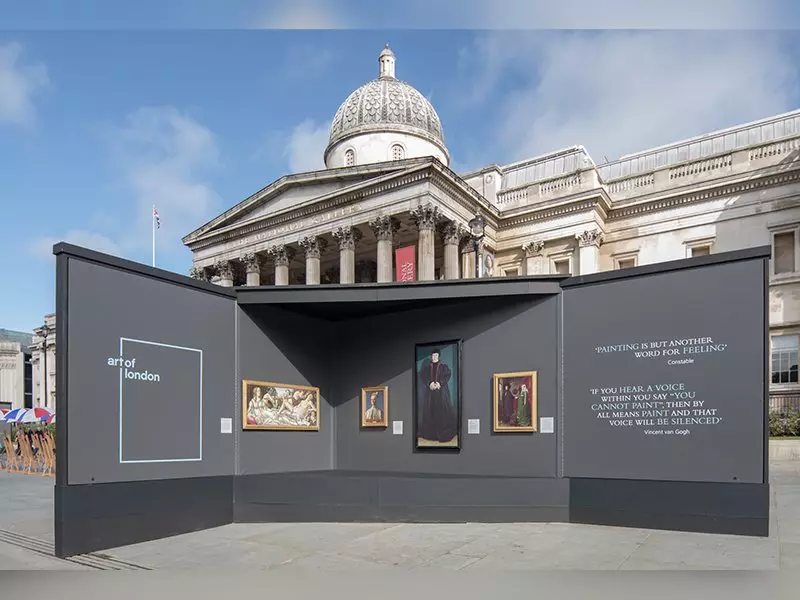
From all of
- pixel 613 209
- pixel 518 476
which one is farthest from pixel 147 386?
pixel 613 209

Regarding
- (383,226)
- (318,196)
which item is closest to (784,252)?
(383,226)

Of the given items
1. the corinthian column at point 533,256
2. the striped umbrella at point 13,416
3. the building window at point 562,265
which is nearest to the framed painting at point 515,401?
the corinthian column at point 533,256

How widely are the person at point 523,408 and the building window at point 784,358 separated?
26703 millimetres

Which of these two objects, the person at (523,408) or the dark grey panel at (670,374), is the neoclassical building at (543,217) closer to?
the person at (523,408)

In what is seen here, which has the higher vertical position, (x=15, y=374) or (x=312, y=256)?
(x=312, y=256)

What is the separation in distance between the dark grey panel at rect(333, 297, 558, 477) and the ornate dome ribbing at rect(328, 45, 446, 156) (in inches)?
1520

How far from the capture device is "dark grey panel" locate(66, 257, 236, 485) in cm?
948

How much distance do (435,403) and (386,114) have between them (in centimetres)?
4119

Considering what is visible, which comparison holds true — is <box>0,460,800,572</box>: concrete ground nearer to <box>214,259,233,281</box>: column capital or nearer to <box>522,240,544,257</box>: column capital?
<box>522,240,544,257</box>: column capital

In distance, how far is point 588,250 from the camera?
127 ft

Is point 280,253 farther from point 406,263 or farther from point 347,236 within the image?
point 406,263

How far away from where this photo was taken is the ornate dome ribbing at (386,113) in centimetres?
5038

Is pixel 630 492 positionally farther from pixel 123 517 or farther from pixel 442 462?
pixel 123 517

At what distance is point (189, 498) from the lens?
35.6 ft
